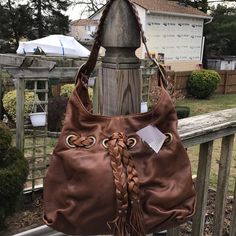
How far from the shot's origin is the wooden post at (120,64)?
105 centimetres

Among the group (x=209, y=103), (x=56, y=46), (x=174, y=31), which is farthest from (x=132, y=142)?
(x=174, y=31)

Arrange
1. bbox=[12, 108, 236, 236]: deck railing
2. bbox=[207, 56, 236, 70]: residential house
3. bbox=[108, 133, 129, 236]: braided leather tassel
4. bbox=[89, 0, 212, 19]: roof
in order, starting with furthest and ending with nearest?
bbox=[207, 56, 236, 70]: residential house
bbox=[89, 0, 212, 19]: roof
bbox=[12, 108, 236, 236]: deck railing
bbox=[108, 133, 129, 236]: braided leather tassel

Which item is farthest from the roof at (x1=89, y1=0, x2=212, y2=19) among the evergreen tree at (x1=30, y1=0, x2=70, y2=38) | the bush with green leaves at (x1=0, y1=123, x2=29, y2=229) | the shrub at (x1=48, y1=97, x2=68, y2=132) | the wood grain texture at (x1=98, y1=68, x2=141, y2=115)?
the wood grain texture at (x1=98, y1=68, x2=141, y2=115)

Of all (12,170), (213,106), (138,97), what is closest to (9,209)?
(12,170)

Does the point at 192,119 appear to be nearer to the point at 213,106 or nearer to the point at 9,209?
the point at 9,209

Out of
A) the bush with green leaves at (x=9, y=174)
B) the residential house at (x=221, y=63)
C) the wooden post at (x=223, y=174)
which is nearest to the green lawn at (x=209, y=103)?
the bush with green leaves at (x=9, y=174)

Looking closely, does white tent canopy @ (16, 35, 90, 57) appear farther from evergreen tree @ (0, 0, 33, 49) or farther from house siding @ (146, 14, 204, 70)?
evergreen tree @ (0, 0, 33, 49)

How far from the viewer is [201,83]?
51.8 ft

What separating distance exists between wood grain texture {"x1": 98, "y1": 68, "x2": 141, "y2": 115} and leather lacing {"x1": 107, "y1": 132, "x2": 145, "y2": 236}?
17 centimetres

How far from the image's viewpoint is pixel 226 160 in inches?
71.5

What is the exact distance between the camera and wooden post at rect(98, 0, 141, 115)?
105 centimetres

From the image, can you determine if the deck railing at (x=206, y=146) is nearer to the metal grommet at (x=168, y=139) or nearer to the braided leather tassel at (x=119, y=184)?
the metal grommet at (x=168, y=139)

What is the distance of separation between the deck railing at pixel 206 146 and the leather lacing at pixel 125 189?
2.02ft

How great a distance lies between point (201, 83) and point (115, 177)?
50.2ft
